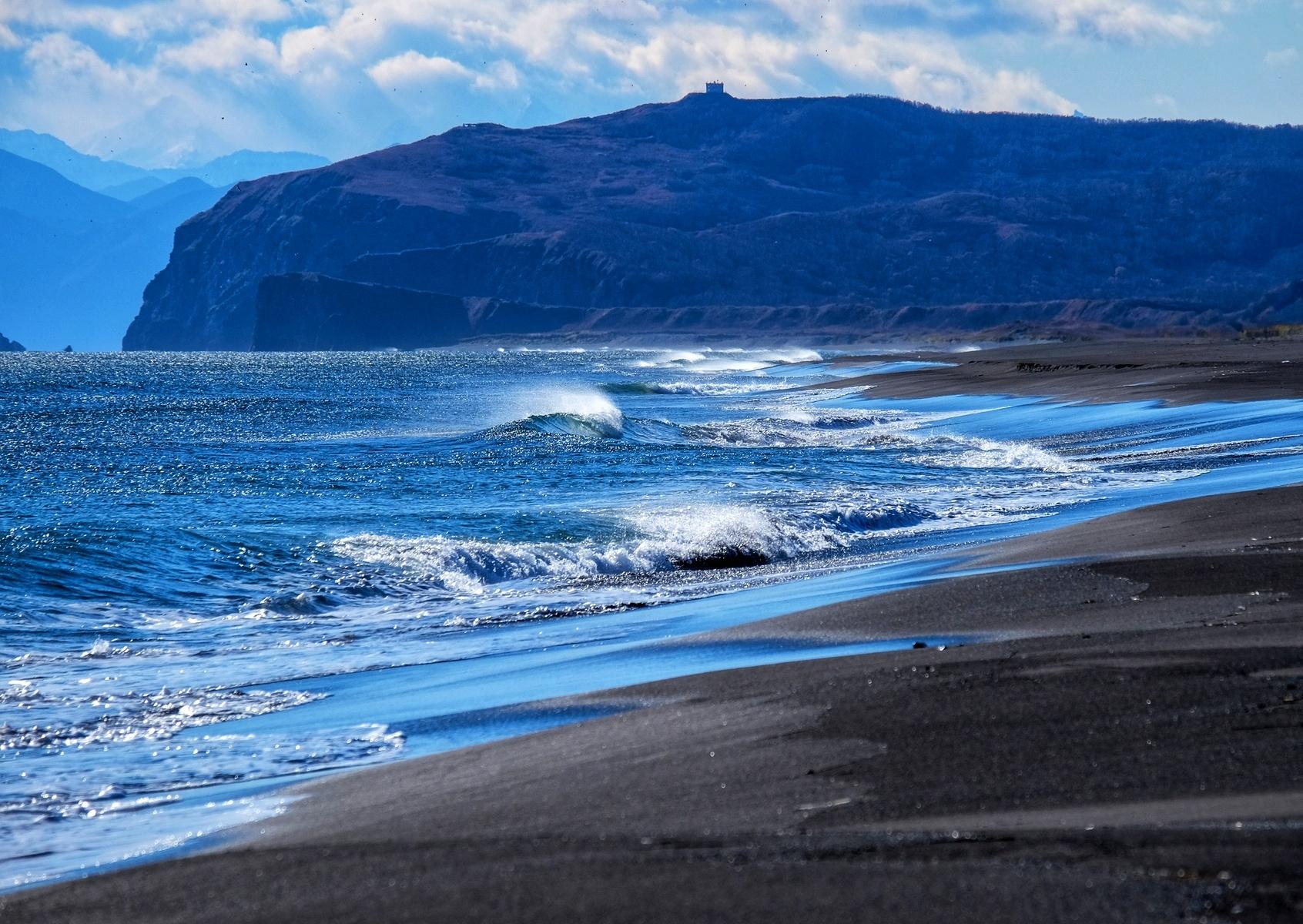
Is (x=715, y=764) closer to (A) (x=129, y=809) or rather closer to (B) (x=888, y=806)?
(B) (x=888, y=806)

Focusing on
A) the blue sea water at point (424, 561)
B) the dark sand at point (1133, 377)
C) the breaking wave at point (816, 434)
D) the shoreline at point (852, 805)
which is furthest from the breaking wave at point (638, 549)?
the dark sand at point (1133, 377)

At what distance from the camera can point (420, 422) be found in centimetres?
4281

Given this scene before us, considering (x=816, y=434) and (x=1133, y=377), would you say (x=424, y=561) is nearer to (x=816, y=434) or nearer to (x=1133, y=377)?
(x=816, y=434)

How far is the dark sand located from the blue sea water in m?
2.02

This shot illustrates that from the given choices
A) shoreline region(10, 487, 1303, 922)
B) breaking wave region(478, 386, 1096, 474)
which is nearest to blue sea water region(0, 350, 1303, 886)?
breaking wave region(478, 386, 1096, 474)

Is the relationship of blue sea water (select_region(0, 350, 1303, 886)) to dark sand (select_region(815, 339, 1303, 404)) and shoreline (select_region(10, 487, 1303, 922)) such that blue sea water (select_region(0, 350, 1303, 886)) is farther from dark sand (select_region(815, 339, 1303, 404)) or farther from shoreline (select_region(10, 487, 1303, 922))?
dark sand (select_region(815, 339, 1303, 404))

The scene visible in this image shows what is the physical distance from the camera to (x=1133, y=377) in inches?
1660

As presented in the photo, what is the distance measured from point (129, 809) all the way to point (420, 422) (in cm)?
3728

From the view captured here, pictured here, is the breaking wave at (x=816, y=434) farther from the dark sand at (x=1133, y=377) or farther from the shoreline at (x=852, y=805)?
the shoreline at (x=852, y=805)

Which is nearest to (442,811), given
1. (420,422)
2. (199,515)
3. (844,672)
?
(844,672)

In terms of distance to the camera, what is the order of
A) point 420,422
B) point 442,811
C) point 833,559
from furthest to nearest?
1. point 420,422
2. point 833,559
3. point 442,811

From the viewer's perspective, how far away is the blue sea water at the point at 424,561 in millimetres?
6922

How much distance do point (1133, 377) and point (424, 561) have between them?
3277cm

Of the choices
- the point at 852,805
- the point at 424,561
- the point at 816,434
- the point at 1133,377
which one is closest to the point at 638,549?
the point at 424,561
